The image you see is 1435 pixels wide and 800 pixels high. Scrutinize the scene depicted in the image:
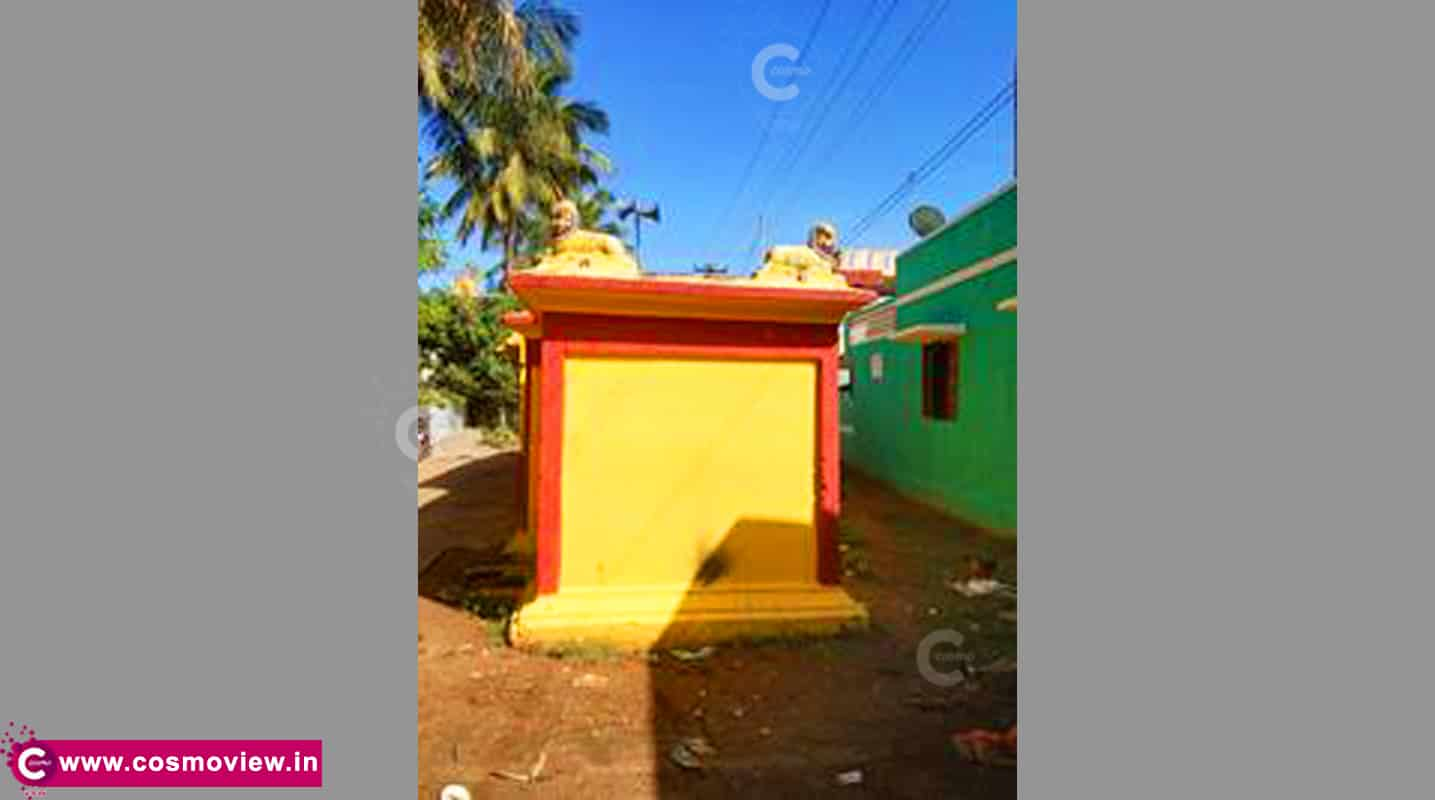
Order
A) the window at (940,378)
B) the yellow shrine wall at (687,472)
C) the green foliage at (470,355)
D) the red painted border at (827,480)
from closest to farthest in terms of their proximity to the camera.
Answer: the yellow shrine wall at (687,472) → the red painted border at (827,480) → the window at (940,378) → the green foliage at (470,355)

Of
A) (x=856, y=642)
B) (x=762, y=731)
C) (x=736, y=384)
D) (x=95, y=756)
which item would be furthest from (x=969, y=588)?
(x=95, y=756)

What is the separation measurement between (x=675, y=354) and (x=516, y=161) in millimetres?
18476

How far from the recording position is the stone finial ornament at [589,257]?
17.0ft

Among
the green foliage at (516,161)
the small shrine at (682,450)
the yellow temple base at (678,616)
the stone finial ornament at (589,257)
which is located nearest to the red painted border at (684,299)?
the small shrine at (682,450)

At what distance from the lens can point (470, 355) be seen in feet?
76.8

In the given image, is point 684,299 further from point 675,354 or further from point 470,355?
point 470,355

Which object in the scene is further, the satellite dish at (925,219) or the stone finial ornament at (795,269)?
the satellite dish at (925,219)

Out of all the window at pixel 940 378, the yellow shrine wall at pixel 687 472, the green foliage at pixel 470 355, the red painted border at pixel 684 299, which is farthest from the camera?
the green foliage at pixel 470 355

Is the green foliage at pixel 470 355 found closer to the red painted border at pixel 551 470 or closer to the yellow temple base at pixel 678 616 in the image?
the red painted border at pixel 551 470

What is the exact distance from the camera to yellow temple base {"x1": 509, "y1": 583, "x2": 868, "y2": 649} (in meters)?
5.09

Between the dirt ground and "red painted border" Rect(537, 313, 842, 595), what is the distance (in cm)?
72
